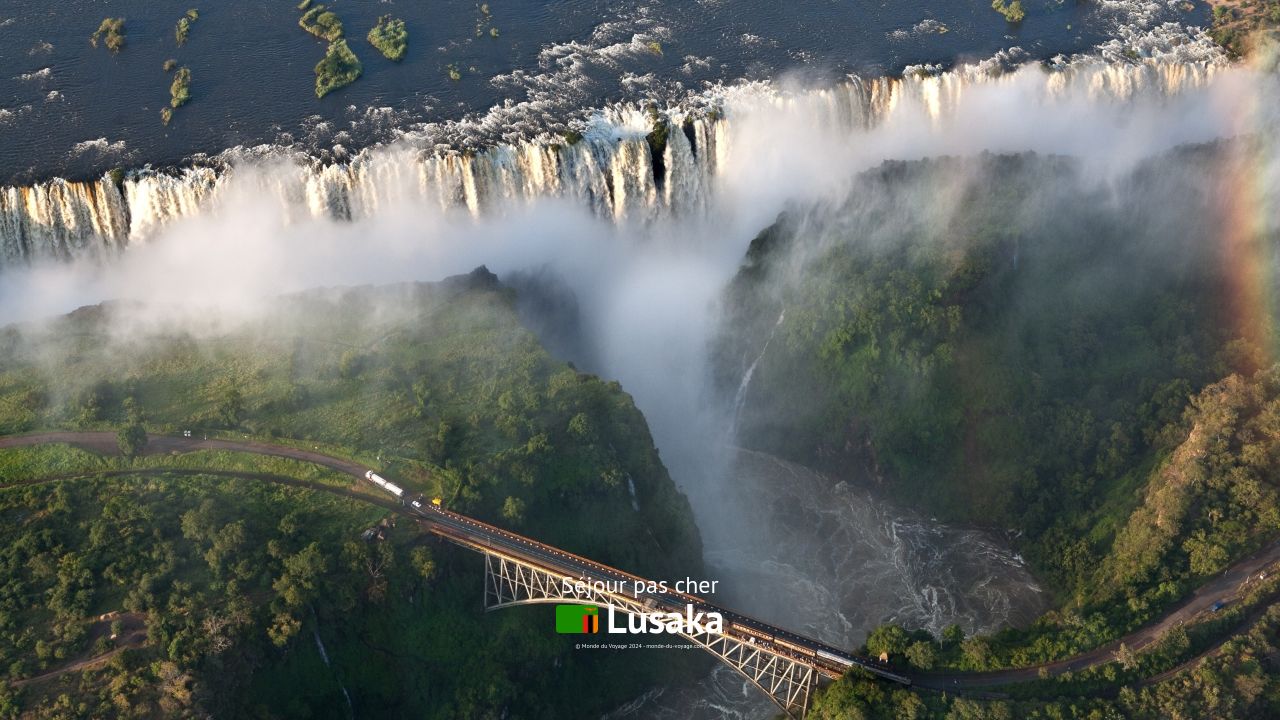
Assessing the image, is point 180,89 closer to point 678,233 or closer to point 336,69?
point 336,69

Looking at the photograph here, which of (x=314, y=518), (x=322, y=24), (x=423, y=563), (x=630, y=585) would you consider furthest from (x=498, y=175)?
(x=630, y=585)

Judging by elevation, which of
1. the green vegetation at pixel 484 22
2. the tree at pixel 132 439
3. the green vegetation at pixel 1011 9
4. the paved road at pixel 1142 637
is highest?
the green vegetation at pixel 484 22

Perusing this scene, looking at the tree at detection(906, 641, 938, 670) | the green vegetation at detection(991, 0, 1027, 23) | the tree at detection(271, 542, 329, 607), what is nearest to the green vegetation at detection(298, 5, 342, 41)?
the tree at detection(271, 542, 329, 607)

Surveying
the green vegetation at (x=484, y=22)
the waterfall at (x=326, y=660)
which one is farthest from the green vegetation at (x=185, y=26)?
the waterfall at (x=326, y=660)

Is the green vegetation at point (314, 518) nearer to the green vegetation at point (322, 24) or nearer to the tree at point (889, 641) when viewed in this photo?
the tree at point (889, 641)

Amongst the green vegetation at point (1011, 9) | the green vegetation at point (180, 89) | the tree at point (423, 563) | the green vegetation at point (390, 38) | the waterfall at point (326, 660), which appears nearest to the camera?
the waterfall at point (326, 660)
